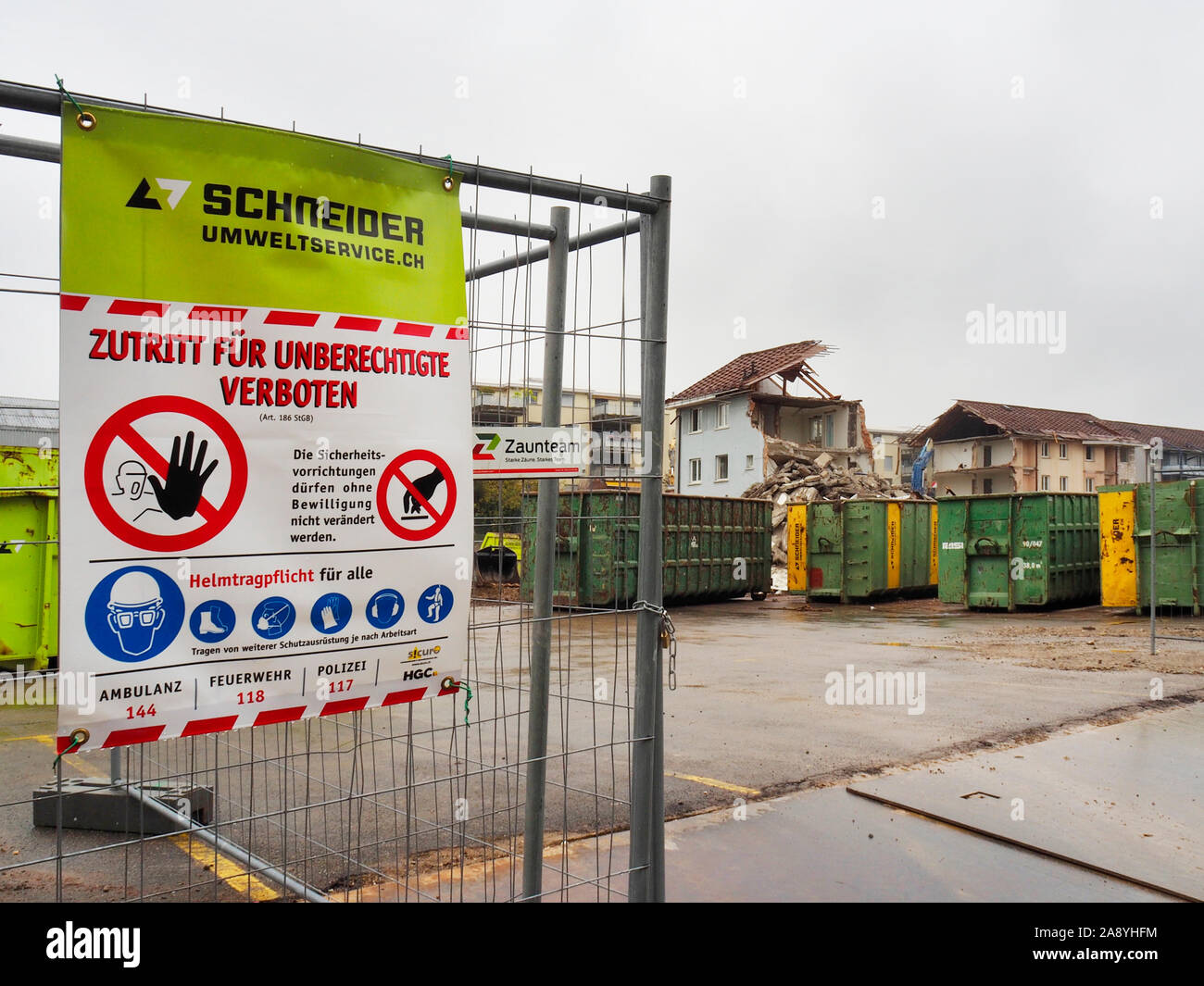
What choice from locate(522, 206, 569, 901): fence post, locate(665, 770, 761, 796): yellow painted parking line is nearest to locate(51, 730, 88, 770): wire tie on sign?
locate(522, 206, 569, 901): fence post

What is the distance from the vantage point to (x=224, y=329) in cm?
236

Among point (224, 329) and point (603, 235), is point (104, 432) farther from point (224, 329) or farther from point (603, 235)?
point (603, 235)

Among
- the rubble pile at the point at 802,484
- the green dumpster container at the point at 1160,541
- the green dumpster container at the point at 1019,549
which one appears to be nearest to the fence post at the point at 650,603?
the green dumpster container at the point at 1160,541

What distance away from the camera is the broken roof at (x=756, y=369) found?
41.3 metres

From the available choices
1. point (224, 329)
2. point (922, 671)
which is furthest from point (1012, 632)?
point (224, 329)

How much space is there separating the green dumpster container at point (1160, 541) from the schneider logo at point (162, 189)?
52.3 ft

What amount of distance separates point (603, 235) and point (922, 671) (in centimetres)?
834

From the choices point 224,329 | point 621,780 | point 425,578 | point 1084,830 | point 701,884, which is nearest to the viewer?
point 224,329

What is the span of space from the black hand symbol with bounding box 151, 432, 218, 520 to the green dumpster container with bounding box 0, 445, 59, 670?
7860 millimetres

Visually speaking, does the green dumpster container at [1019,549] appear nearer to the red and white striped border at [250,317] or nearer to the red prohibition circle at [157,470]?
the red and white striped border at [250,317]

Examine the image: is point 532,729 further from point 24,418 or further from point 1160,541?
point 1160,541

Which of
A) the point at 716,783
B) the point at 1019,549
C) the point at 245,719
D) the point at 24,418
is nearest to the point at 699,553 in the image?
the point at 1019,549

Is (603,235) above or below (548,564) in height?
above

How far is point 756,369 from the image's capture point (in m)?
42.5
